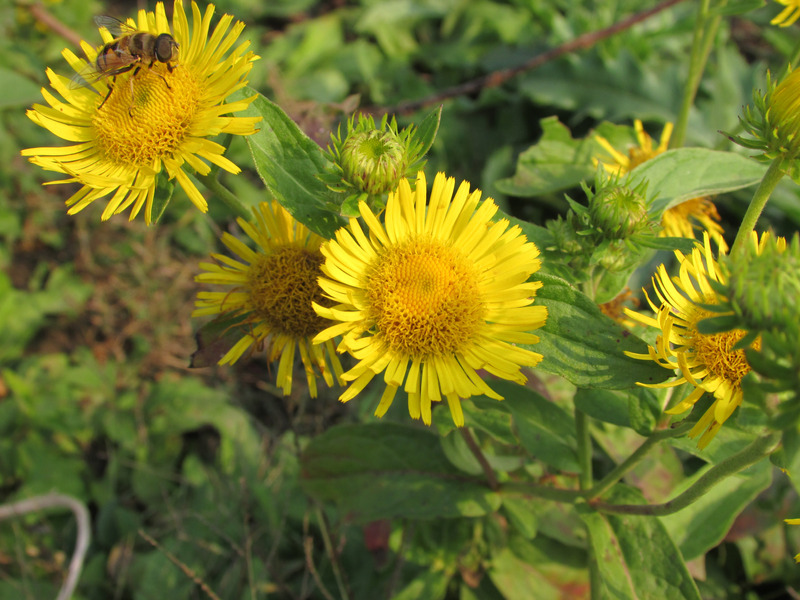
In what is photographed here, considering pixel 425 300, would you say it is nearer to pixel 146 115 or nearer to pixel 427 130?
pixel 427 130

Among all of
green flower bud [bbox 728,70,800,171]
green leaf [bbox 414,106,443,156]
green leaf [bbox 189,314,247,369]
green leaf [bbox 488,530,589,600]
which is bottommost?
green leaf [bbox 488,530,589,600]

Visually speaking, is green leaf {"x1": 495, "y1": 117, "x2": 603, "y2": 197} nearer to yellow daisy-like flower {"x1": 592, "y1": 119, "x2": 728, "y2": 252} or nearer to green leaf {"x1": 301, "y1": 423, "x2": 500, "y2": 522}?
yellow daisy-like flower {"x1": 592, "y1": 119, "x2": 728, "y2": 252}

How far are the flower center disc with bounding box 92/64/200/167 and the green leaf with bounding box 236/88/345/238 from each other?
0.20 m

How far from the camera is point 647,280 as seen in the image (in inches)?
138

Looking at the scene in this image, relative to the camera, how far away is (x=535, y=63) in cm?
432

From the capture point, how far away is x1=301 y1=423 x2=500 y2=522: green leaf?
2418 mm

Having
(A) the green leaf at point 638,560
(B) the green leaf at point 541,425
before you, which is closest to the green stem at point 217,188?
(B) the green leaf at point 541,425

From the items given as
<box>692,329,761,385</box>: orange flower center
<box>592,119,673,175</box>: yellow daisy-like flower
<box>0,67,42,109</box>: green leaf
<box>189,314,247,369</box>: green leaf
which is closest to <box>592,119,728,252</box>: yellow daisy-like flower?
<box>592,119,673,175</box>: yellow daisy-like flower

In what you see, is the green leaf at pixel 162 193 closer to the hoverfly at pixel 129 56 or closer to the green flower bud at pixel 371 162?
the hoverfly at pixel 129 56

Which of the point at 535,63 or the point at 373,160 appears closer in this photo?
the point at 373,160

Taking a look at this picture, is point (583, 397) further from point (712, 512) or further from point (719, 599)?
point (719, 599)

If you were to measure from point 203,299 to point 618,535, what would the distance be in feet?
5.58

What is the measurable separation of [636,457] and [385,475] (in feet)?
3.42


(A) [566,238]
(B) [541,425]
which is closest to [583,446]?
(B) [541,425]
